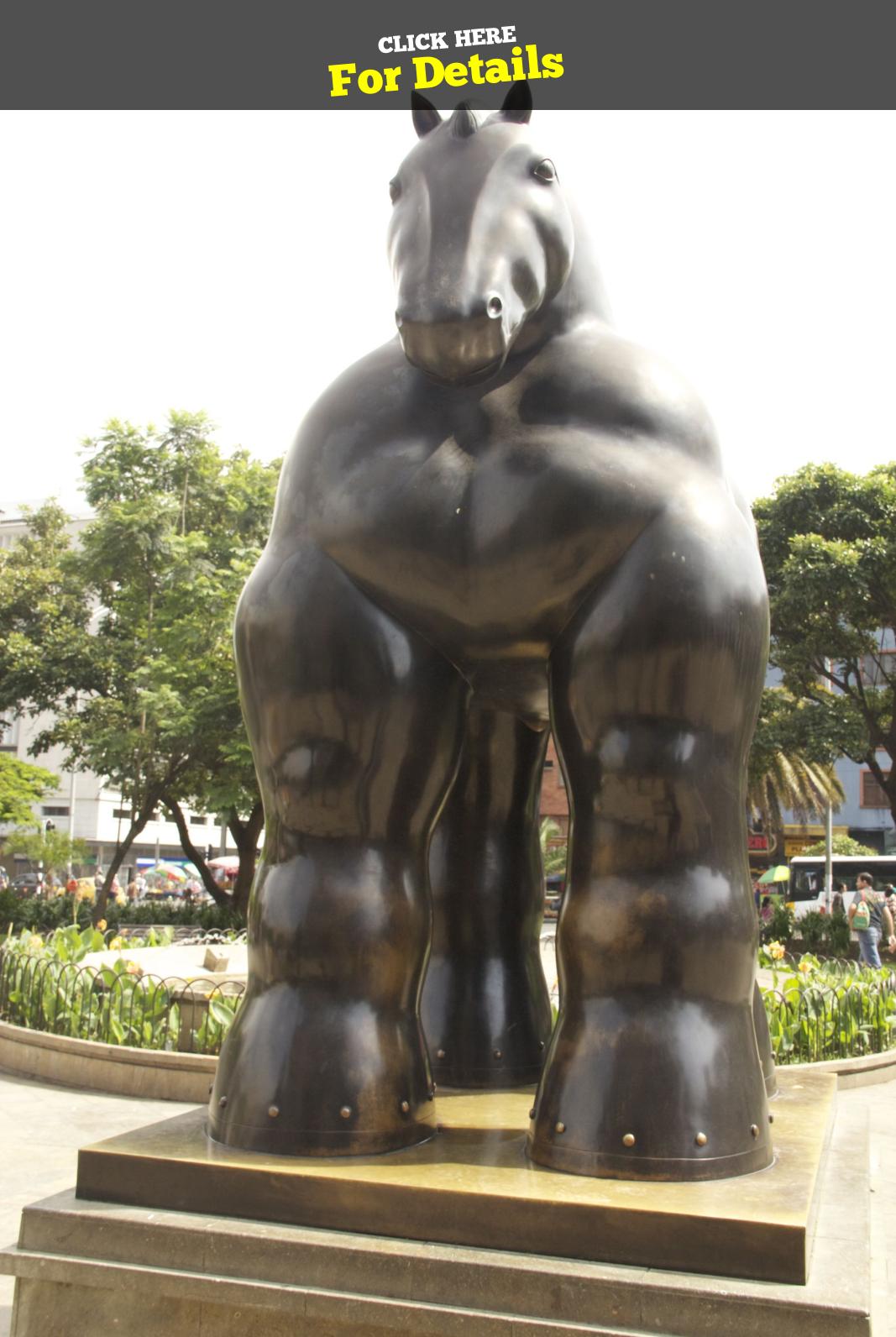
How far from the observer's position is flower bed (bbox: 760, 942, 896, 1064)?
28.8 feet

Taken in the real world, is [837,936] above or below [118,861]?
below

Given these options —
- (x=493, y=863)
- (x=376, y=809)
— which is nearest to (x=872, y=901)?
(x=493, y=863)

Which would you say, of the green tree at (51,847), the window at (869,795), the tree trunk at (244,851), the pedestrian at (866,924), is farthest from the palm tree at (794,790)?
the green tree at (51,847)

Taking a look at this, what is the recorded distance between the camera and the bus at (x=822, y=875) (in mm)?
31656

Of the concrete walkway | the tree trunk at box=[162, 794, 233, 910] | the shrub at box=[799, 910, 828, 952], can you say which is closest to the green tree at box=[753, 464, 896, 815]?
the shrub at box=[799, 910, 828, 952]

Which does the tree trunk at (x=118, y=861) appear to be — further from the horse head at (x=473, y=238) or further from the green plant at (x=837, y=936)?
the horse head at (x=473, y=238)

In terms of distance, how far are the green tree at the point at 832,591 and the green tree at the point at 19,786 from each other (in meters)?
14.2

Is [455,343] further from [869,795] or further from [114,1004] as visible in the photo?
[869,795]

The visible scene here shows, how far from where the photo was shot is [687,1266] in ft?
8.20

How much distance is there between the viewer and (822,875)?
112 ft

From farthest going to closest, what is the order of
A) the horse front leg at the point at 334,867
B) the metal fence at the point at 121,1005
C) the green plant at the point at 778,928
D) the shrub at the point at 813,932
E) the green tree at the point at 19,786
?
the green tree at the point at 19,786 → the green plant at the point at 778,928 → the shrub at the point at 813,932 → the metal fence at the point at 121,1005 → the horse front leg at the point at 334,867

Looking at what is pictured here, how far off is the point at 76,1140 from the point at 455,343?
5881 millimetres
